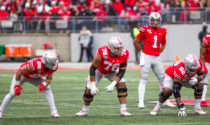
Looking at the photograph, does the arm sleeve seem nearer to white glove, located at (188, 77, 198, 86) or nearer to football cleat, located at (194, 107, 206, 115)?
white glove, located at (188, 77, 198, 86)

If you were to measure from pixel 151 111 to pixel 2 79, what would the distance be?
846 cm

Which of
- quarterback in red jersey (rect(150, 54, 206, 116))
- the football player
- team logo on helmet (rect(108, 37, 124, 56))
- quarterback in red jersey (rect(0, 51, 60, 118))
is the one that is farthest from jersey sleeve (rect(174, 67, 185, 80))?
quarterback in red jersey (rect(0, 51, 60, 118))

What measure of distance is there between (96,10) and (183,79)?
15.5m

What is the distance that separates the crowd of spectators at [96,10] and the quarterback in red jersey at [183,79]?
13965mm

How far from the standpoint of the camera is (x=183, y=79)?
368 inches

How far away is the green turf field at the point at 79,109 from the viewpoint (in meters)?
8.77

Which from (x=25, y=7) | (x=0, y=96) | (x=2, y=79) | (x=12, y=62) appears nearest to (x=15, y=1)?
(x=25, y=7)

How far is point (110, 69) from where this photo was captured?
9461 millimetres

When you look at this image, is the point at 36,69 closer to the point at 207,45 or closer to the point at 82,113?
the point at 82,113

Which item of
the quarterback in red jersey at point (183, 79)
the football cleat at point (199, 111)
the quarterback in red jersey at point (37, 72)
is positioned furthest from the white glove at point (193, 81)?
the quarterback in red jersey at point (37, 72)

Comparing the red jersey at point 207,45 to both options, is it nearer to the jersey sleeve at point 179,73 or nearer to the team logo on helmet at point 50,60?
the jersey sleeve at point 179,73

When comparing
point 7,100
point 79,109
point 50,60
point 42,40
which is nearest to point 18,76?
point 7,100

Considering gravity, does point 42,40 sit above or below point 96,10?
below

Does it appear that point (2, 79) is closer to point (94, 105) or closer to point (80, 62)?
point (94, 105)
